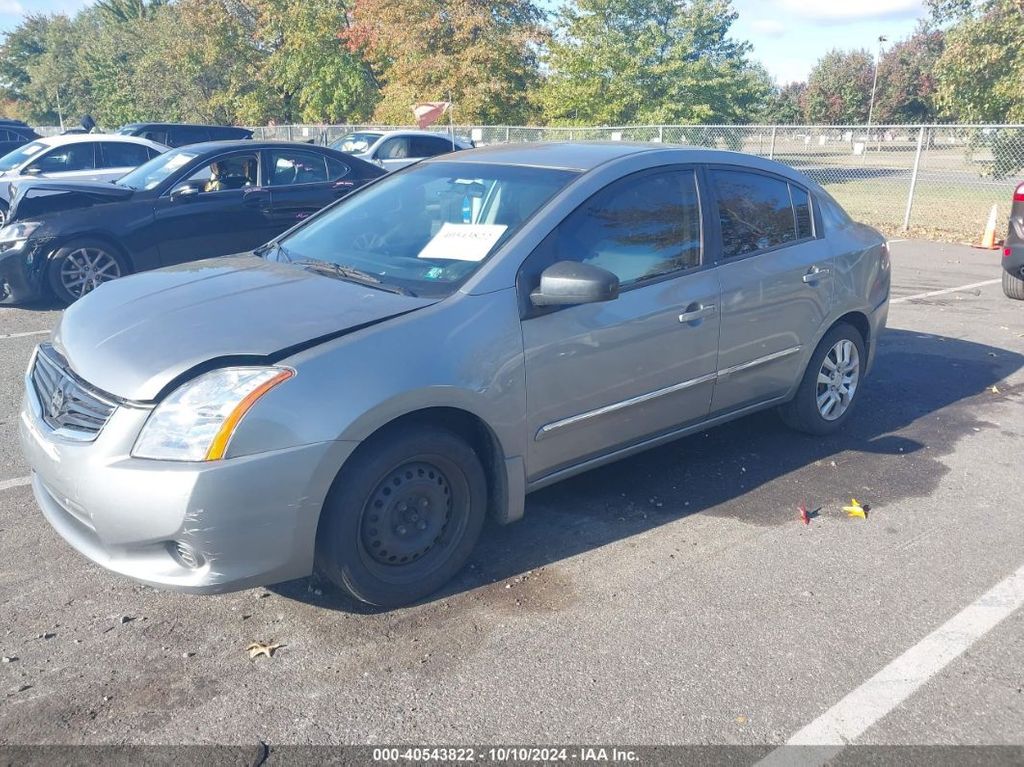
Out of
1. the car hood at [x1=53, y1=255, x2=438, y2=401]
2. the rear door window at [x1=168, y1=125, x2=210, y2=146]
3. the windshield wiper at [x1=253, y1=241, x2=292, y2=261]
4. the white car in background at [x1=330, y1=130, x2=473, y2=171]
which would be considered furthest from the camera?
the rear door window at [x1=168, y1=125, x2=210, y2=146]

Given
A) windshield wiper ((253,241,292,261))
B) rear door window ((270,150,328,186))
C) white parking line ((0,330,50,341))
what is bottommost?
white parking line ((0,330,50,341))

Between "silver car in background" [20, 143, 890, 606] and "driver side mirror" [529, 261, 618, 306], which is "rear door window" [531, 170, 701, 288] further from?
"driver side mirror" [529, 261, 618, 306]

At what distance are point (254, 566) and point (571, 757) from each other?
124cm

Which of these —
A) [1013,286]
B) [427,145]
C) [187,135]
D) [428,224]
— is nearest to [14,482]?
[428,224]

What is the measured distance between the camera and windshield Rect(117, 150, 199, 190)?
9.02m

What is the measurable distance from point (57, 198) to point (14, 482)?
5.06m

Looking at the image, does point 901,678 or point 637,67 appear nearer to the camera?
point 901,678

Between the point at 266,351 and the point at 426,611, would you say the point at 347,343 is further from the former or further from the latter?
the point at 426,611

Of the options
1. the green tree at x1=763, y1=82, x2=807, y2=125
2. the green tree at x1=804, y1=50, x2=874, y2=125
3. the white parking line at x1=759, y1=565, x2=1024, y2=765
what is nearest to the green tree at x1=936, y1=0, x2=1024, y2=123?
the white parking line at x1=759, y1=565, x2=1024, y2=765

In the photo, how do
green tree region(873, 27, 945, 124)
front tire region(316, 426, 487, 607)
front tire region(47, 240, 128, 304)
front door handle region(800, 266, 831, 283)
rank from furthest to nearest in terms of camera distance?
green tree region(873, 27, 945, 124) → front tire region(47, 240, 128, 304) → front door handle region(800, 266, 831, 283) → front tire region(316, 426, 487, 607)

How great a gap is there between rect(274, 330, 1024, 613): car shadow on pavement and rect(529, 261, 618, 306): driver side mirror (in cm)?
118

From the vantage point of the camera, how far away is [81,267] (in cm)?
862

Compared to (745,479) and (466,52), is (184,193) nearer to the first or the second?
(745,479)

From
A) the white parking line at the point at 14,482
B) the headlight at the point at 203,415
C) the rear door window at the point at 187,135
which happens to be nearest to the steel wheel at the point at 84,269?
the white parking line at the point at 14,482
